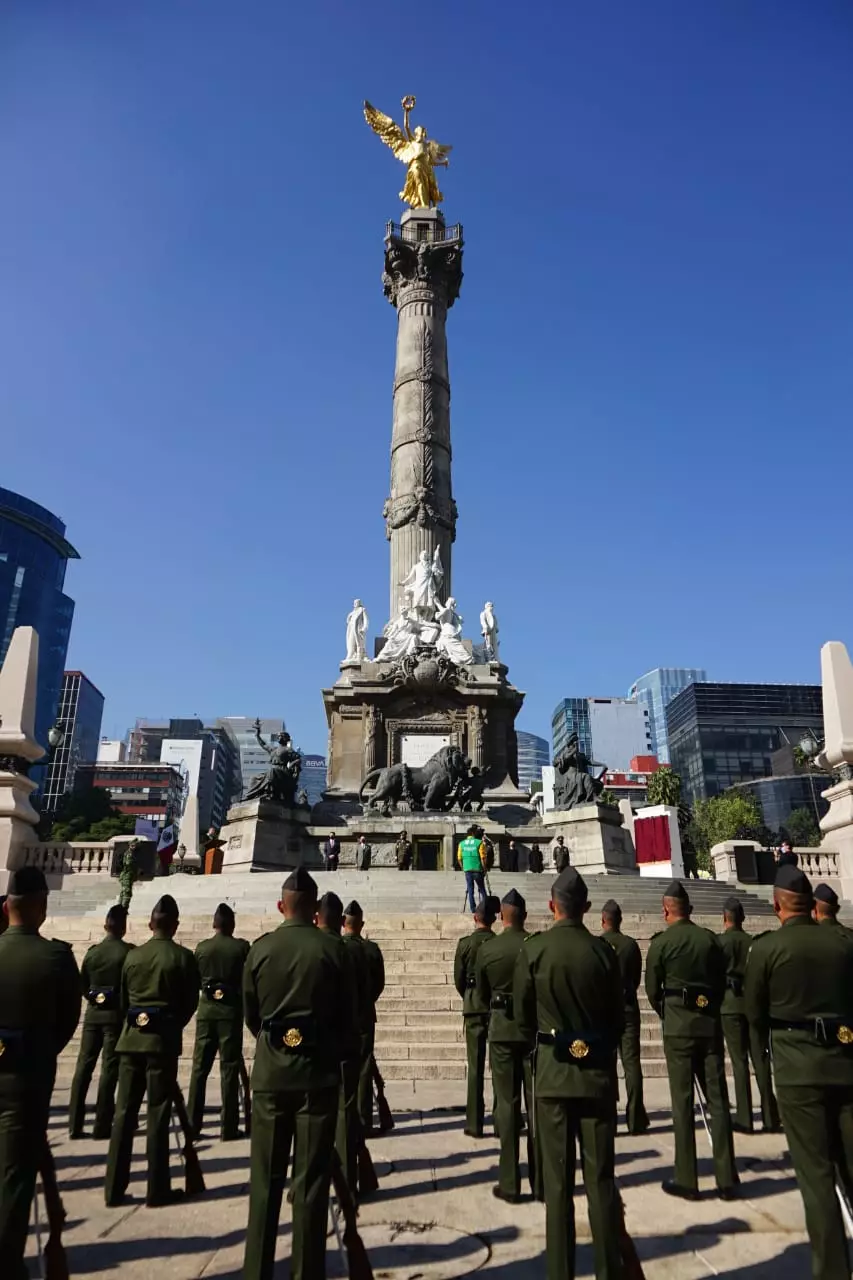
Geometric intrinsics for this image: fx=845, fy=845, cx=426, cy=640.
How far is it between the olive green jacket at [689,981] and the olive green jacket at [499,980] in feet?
3.23

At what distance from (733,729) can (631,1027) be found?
97824 millimetres

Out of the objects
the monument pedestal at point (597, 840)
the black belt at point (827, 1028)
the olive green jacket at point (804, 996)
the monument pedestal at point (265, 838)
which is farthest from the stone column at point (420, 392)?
the black belt at point (827, 1028)

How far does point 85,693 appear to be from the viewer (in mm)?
116312

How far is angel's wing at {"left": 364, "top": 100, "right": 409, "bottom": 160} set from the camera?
39.6 metres

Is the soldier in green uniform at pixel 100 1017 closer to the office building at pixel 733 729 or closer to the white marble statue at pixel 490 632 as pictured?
the white marble statue at pixel 490 632

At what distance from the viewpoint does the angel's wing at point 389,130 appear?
130 ft

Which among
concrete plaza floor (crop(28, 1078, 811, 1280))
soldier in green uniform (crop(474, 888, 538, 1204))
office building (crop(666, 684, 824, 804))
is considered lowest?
concrete plaza floor (crop(28, 1078, 811, 1280))

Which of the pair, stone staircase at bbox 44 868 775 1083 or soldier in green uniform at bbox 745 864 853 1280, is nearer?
soldier in green uniform at bbox 745 864 853 1280

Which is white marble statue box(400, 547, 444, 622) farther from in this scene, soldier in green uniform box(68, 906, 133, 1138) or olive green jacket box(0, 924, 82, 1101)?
olive green jacket box(0, 924, 82, 1101)

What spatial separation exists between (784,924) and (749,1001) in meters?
0.44

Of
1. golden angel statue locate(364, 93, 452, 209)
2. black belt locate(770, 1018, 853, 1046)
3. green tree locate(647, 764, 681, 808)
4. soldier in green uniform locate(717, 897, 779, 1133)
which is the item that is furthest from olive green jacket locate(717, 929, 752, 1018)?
green tree locate(647, 764, 681, 808)

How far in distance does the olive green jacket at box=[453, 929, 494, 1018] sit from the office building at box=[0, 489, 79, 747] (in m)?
106

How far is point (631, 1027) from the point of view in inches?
287

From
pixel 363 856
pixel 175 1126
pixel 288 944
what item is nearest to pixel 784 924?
pixel 288 944
